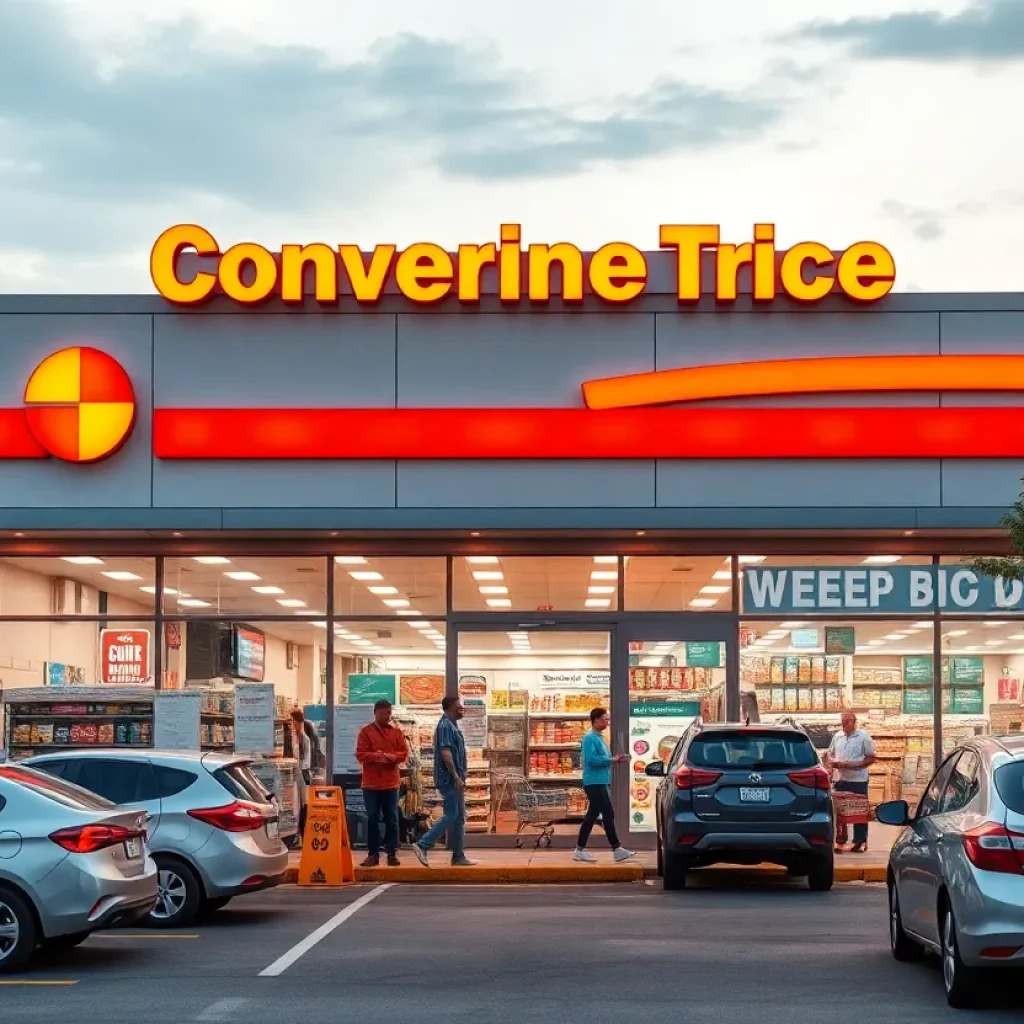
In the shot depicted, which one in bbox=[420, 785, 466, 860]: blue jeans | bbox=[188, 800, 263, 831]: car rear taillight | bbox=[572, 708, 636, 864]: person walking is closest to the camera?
bbox=[188, 800, 263, 831]: car rear taillight

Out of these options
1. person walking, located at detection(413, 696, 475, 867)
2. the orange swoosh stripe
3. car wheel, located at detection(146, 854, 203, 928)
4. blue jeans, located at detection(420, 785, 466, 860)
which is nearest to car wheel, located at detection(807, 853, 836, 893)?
person walking, located at detection(413, 696, 475, 867)

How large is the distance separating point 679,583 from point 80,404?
784cm

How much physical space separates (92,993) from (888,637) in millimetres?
14448

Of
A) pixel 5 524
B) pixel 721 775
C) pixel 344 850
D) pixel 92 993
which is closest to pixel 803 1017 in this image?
pixel 92 993

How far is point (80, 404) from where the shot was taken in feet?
74.7

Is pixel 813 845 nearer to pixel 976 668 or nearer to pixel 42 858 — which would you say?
pixel 976 668

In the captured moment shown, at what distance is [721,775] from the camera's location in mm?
17969

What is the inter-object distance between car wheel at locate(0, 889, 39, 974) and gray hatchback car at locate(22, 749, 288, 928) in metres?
2.64

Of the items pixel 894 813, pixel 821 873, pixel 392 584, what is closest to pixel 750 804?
pixel 821 873

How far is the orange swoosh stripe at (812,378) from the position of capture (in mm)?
22578

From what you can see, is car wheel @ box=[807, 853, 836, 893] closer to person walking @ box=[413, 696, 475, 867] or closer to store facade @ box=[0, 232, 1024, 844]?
person walking @ box=[413, 696, 475, 867]

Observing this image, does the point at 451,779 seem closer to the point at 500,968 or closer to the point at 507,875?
the point at 507,875

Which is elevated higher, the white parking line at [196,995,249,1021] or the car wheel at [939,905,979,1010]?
the car wheel at [939,905,979,1010]

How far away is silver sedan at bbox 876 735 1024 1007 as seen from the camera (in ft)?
32.5
